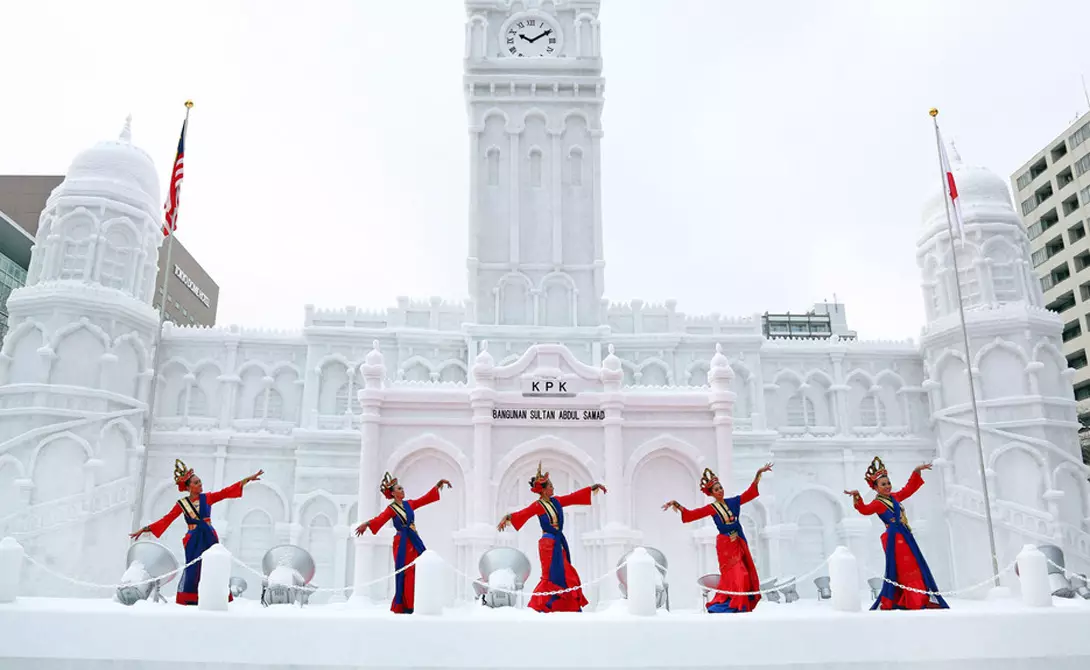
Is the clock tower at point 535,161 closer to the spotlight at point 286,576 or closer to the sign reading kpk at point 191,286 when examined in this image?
the spotlight at point 286,576

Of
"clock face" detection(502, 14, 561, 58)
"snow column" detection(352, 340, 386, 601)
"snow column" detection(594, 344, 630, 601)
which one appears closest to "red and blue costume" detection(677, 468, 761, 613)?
"snow column" detection(594, 344, 630, 601)

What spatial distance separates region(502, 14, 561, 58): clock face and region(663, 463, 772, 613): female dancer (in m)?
24.7

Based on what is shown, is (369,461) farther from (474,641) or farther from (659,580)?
(474,641)

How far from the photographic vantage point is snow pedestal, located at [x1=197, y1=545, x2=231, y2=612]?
1023 centimetres

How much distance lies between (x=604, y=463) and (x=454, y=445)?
11.7 ft

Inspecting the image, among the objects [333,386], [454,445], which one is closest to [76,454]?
[333,386]

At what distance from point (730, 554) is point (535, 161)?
2298 cm

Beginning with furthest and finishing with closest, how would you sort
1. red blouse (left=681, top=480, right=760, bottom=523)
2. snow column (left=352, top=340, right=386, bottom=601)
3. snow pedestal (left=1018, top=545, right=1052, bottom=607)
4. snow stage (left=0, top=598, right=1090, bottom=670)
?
snow column (left=352, top=340, right=386, bottom=601)
red blouse (left=681, top=480, right=760, bottom=523)
snow pedestal (left=1018, top=545, right=1052, bottom=607)
snow stage (left=0, top=598, right=1090, bottom=670)

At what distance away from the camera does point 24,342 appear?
82.5 feet

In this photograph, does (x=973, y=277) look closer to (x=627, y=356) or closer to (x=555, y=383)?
(x=627, y=356)

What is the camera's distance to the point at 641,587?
10367 mm

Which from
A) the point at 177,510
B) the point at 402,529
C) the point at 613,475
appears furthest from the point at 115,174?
the point at 402,529

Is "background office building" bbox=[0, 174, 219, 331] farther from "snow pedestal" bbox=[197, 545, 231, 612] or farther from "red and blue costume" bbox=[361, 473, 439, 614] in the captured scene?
"snow pedestal" bbox=[197, 545, 231, 612]

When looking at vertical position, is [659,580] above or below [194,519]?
below
